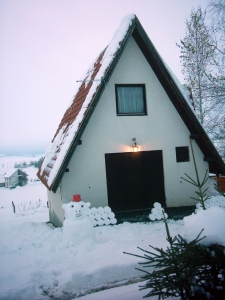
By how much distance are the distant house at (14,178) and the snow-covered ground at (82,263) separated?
39031 mm

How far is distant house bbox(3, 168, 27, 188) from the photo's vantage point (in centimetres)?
4166

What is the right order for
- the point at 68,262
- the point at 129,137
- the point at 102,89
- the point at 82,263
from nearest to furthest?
1. the point at 82,263
2. the point at 68,262
3. the point at 102,89
4. the point at 129,137

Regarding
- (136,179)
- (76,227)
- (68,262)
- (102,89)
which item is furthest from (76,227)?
(102,89)

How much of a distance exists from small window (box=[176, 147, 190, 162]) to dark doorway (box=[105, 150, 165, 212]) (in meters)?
0.73

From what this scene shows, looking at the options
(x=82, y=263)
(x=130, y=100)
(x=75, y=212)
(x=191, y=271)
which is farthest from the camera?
(x=130, y=100)

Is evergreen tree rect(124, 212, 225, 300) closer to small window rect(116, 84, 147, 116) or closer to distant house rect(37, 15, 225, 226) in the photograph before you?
distant house rect(37, 15, 225, 226)

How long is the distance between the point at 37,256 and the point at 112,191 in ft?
11.5

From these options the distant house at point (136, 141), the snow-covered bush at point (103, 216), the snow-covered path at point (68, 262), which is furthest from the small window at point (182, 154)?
the snow-covered bush at point (103, 216)

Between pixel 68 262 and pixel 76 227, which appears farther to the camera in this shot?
pixel 76 227

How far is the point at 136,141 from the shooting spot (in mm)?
8133

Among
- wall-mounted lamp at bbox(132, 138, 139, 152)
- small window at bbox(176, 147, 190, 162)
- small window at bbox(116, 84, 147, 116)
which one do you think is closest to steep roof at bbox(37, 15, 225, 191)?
small window at bbox(176, 147, 190, 162)

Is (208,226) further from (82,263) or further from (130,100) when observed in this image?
(130,100)

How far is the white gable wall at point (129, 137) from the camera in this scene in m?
7.64

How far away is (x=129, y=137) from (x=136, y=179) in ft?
5.60
